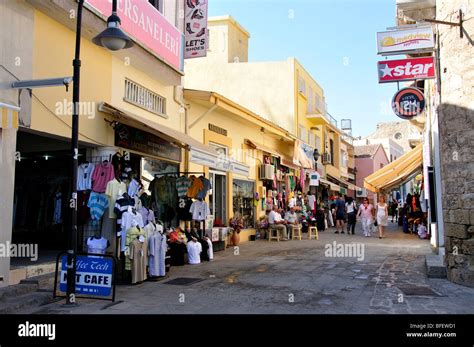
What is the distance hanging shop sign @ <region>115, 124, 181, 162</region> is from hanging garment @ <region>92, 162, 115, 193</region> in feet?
3.82

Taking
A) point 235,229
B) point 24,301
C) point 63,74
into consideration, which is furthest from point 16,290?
point 235,229

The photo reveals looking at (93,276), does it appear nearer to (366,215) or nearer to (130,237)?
(130,237)

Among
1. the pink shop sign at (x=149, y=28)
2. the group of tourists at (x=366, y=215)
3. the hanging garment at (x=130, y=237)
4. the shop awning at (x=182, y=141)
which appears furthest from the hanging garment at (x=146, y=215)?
the group of tourists at (x=366, y=215)

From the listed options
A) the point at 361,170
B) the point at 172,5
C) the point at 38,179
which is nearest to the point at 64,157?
the point at 38,179

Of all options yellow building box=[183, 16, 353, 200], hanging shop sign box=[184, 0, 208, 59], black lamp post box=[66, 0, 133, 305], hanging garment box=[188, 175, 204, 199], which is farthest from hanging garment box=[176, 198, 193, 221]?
yellow building box=[183, 16, 353, 200]

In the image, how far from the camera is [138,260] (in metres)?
7.89

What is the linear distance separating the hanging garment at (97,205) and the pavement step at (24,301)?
5.56 feet

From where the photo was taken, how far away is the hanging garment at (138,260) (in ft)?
25.5

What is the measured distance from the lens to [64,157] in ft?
34.1

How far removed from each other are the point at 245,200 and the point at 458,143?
979cm

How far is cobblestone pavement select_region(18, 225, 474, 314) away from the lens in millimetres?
6117

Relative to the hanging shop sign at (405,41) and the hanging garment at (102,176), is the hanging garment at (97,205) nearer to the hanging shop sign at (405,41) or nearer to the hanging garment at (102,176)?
Answer: the hanging garment at (102,176)

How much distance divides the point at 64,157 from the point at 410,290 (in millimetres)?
8172
